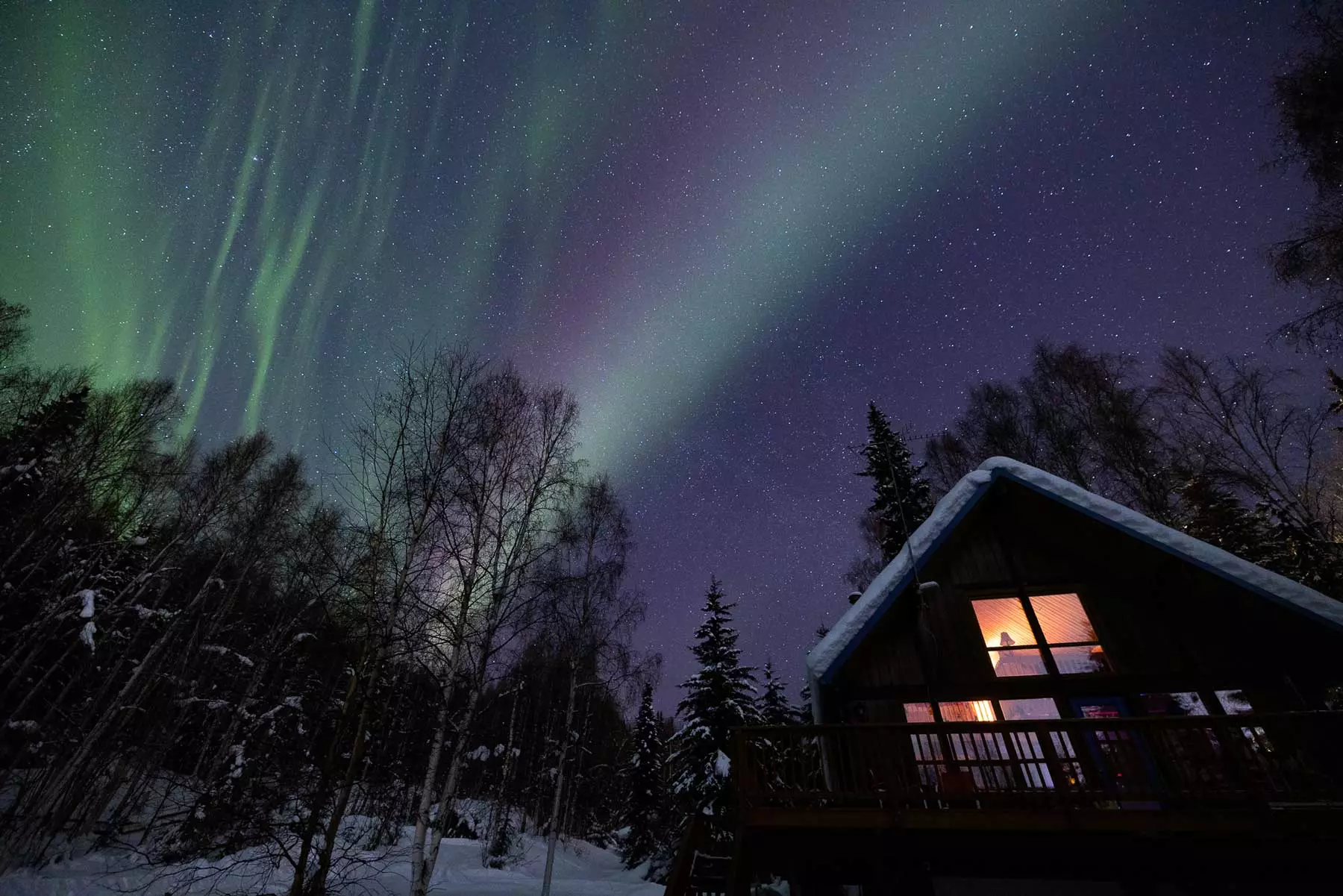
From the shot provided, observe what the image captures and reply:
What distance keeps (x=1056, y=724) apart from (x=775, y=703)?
83.6 ft

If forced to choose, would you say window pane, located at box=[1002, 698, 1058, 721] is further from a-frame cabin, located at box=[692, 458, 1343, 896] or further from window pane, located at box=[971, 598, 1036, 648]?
window pane, located at box=[971, 598, 1036, 648]

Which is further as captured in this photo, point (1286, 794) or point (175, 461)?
point (175, 461)

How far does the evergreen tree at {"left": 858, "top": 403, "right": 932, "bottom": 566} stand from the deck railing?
41.4 feet

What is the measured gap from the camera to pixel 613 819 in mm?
41719

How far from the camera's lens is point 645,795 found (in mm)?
29297

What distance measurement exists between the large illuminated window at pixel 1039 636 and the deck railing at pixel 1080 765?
2.15 m

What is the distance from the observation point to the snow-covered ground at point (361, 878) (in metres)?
13.9

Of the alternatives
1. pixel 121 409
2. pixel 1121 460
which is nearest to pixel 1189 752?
pixel 1121 460

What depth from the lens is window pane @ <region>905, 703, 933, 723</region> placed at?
10.7 metres

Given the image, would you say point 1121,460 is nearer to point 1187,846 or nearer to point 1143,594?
point 1143,594

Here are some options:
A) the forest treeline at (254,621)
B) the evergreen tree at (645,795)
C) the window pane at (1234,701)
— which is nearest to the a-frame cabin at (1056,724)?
the window pane at (1234,701)

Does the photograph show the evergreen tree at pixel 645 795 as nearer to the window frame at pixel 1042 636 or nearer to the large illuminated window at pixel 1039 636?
the large illuminated window at pixel 1039 636

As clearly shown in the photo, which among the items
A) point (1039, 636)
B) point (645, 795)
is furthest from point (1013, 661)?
point (645, 795)

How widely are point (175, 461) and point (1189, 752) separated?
96.5ft
